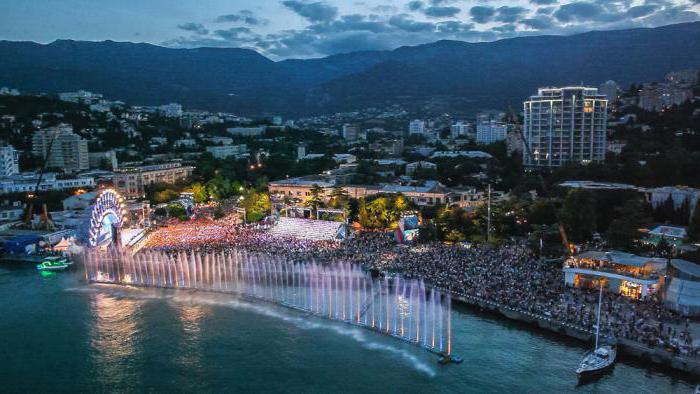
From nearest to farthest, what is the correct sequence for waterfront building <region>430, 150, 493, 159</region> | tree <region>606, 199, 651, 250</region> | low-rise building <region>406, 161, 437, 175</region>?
tree <region>606, 199, 651, 250</region>
low-rise building <region>406, 161, 437, 175</region>
waterfront building <region>430, 150, 493, 159</region>

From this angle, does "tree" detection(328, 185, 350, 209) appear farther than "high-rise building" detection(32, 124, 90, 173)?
No

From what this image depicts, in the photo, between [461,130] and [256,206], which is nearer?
[256,206]

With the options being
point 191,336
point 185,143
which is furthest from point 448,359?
point 185,143

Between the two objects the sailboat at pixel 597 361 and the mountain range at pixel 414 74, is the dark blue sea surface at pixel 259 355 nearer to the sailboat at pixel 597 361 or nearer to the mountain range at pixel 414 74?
the sailboat at pixel 597 361

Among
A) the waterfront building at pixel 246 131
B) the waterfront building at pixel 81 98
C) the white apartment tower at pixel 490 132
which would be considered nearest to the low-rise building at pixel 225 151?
the waterfront building at pixel 246 131

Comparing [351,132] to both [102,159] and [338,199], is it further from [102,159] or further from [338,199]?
[338,199]

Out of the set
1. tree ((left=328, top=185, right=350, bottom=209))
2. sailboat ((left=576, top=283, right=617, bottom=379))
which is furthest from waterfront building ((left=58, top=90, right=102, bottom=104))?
sailboat ((left=576, top=283, right=617, bottom=379))

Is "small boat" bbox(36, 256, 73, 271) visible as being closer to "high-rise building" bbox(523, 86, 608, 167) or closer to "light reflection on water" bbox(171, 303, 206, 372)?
"light reflection on water" bbox(171, 303, 206, 372)
